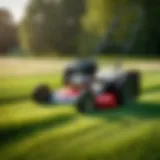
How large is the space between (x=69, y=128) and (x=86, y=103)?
0.10 meters

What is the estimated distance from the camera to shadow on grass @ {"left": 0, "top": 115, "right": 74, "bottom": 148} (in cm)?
123

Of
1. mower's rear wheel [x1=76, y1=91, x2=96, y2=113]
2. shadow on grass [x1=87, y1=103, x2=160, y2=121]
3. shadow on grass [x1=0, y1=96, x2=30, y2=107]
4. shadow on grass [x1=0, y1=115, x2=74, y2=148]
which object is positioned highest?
shadow on grass [x1=0, y1=96, x2=30, y2=107]

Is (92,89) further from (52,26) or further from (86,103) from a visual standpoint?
(52,26)

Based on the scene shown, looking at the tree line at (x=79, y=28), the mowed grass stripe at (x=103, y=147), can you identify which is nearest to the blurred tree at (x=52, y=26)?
the tree line at (x=79, y=28)

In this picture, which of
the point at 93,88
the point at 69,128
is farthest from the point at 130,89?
the point at 69,128

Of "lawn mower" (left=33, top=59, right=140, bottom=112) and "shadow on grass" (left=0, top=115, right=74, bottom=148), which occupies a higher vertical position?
"lawn mower" (left=33, top=59, right=140, bottom=112)

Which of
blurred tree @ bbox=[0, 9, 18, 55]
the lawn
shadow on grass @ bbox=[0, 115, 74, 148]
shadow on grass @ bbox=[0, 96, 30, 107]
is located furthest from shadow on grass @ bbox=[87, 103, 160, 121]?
blurred tree @ bbox=[0, 9, 18, 55]

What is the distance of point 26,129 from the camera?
4.07 ft

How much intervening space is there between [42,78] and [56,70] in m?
0.06

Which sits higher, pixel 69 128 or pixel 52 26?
pixel 52 26

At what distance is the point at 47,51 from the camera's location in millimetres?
1277

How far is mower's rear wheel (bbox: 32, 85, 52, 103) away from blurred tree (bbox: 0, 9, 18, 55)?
173 millimetres

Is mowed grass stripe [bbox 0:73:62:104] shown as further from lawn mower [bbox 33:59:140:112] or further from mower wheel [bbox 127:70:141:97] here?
mower wheel [bbox 127:70:141:97]

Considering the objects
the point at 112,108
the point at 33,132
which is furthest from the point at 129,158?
the point at 33,132
